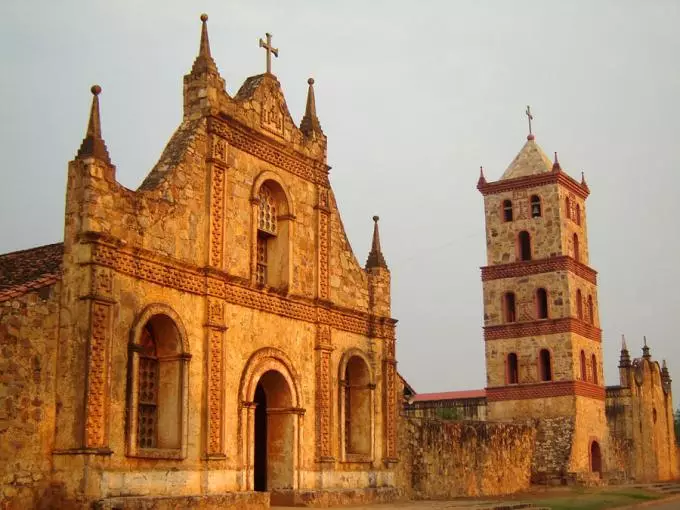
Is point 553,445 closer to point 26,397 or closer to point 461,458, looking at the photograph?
point 461,458

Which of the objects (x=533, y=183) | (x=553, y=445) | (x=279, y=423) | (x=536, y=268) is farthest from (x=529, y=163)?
(x=279, y=423)

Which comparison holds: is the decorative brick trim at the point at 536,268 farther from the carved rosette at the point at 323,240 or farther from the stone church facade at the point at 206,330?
the carved rosette at the point at 323,240

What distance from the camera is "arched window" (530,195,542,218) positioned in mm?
43188

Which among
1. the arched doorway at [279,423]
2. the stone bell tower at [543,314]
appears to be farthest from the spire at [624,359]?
the arched doorway at [279,423]

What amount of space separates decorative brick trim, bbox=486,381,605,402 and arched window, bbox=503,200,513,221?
762 cm

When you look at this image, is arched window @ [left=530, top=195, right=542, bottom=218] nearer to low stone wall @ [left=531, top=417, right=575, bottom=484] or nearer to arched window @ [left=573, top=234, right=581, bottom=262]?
arched window @ [left=573, top=234, right=581, bottom=262]

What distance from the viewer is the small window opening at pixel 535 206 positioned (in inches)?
1700

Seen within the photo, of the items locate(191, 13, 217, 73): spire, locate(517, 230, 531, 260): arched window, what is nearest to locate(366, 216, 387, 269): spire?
locate(191, 13, 217, 73): spire

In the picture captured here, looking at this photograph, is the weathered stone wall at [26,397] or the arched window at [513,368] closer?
the weathered stone wall at [26,397]

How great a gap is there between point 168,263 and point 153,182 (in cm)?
171

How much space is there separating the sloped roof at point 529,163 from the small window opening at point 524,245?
106 inches

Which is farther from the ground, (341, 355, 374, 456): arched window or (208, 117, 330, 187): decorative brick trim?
(208, 117, 330, 187): decorative brick trim

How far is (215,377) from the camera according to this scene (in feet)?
61.7

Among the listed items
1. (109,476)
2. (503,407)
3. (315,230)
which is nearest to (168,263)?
(109,476)
